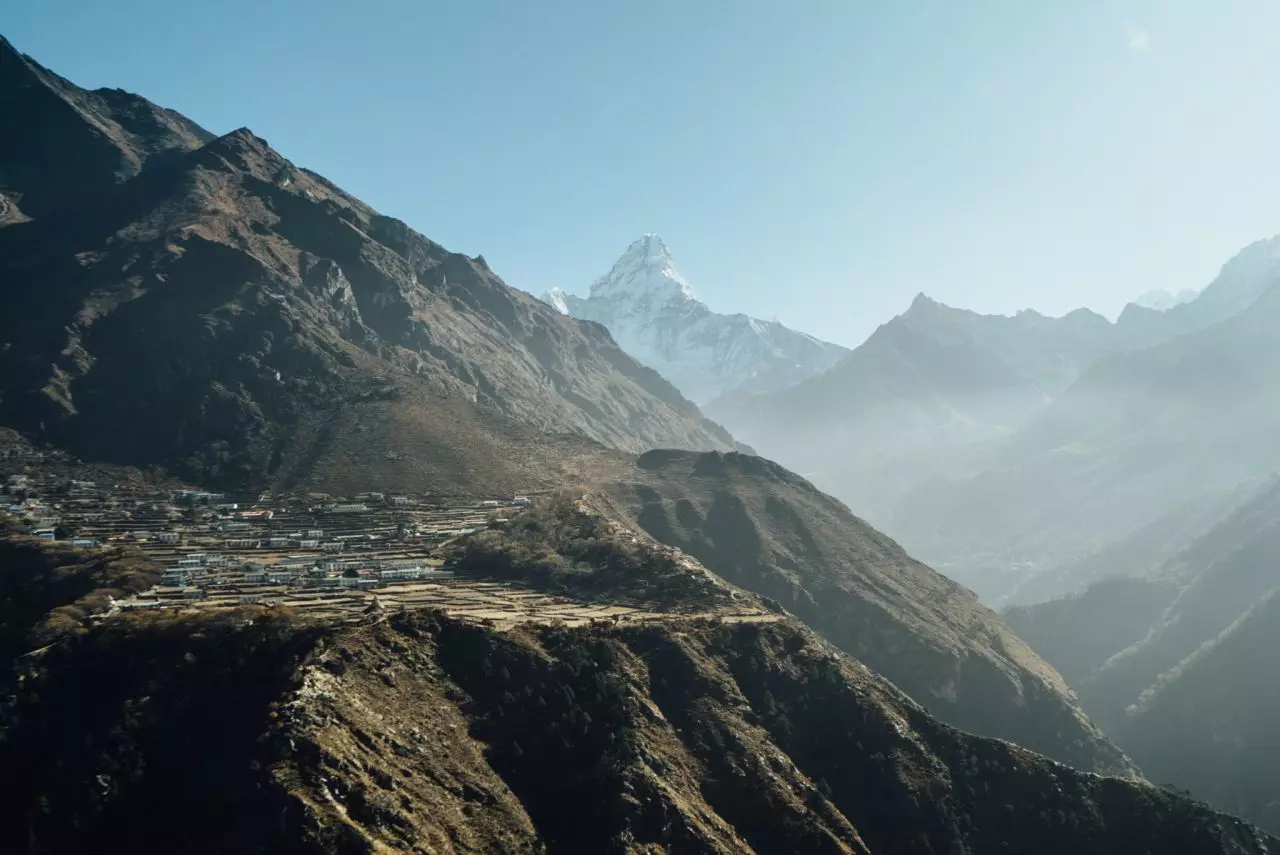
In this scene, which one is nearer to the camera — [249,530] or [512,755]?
[512,755]

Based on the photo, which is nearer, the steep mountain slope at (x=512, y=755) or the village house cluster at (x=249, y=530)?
the steep mountain slope at (x=512, y=755)

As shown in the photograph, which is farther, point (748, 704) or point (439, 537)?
point (439, 537)

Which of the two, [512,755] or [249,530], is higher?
[249,530]

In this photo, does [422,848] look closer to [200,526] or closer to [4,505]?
[200,526]

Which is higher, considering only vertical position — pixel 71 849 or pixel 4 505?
pixel 4 505

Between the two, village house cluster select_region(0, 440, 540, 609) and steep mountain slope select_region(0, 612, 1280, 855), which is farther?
village house cluster select_region(0, 440, 540, 609)

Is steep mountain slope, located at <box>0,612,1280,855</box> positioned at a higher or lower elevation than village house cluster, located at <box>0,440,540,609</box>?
lower

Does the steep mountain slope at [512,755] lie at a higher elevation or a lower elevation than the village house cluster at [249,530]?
lower

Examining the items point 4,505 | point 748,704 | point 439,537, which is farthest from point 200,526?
point 748,704
